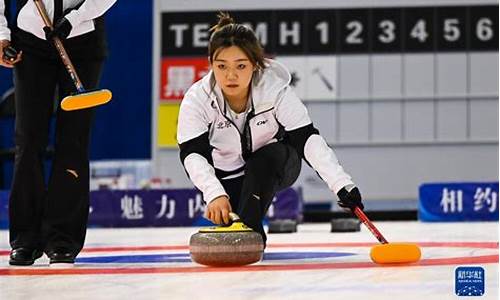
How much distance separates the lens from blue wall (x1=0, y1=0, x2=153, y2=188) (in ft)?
27.8

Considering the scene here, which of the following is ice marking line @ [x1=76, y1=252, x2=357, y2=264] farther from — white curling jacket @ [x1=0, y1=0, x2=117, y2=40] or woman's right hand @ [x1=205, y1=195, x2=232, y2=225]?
white curling jacket @ [x1=0, y1=0, x2=117, y2=40]

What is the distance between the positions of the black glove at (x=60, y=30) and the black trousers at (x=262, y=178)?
0.58 meters

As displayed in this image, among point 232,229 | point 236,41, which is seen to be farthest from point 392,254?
point 236,41

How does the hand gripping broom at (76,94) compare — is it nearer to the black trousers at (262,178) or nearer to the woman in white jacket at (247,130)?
the woman in white jacket at (247,130)

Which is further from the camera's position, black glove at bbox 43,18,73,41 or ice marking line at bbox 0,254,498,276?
black glove at bbox 43,18,73,41

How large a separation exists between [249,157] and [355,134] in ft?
19.2

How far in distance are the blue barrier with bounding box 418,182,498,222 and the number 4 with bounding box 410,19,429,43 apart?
2.32 metres

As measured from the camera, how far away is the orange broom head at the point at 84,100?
2.32 meters

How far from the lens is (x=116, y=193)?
6504mm

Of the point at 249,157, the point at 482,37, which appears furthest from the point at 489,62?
the point at 249,157

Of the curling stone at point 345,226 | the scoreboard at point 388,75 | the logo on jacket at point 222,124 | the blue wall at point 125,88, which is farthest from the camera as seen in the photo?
the blue wall at point 125,88

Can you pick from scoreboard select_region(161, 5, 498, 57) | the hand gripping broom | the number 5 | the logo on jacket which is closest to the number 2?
scoreboard select_region(161, 5, 498, 57)

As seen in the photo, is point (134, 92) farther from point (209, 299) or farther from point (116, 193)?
point (209, 299)

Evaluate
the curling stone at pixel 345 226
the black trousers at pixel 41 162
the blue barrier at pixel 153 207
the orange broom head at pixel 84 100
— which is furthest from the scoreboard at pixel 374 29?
the orange broom head at pixel 84 100
